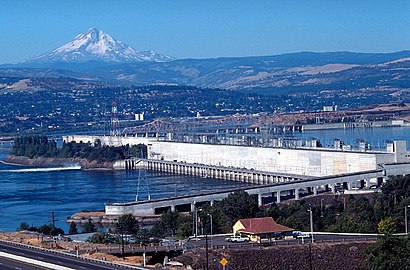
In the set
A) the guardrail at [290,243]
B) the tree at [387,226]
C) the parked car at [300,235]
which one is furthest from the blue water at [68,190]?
the tree at [387,226]

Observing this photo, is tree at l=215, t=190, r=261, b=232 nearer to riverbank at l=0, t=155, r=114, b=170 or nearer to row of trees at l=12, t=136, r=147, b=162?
→ riverbank at l=0, t=155, r=114, b=170

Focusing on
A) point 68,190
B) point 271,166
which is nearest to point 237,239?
point 68,190

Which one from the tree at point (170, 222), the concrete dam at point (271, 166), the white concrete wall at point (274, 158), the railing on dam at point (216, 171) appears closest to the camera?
the tree at point (170, 222)

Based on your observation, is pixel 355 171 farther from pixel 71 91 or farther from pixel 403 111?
pixel 71 91

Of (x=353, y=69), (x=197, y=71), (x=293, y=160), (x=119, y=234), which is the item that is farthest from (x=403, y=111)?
(x=197, y=71)

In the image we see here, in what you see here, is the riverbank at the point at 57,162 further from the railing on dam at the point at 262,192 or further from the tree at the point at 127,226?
the tree at the point at 127,226

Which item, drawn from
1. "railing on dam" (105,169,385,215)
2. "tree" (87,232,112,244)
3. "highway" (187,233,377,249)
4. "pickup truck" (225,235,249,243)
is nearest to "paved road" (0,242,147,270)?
"tree" (87,232,112,244)
